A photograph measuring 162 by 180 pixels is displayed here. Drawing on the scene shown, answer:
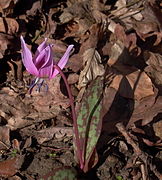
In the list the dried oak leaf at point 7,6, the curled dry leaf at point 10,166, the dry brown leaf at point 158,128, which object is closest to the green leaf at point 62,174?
the curled dry leaf at point 10,166

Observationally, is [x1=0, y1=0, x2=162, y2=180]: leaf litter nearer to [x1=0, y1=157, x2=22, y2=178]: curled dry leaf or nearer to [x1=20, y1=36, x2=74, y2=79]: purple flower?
[x1=0, y1=157, x2=22, y2=178]: curled dry leaf

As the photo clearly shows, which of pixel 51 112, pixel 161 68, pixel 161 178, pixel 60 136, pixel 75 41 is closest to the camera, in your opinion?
pixel 161 178

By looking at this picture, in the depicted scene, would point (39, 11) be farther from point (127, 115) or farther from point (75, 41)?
point (127, 115)

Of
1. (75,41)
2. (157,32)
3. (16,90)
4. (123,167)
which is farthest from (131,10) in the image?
(123,167)

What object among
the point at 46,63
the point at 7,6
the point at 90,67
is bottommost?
the point at 90,67

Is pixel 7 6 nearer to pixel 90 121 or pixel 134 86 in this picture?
pixel 134 86

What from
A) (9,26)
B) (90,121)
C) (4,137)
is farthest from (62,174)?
(9,26)

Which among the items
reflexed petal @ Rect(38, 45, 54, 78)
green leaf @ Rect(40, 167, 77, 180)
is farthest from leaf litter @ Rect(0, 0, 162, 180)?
reflexed petal @ Rect(38, 45, 54, 78)
